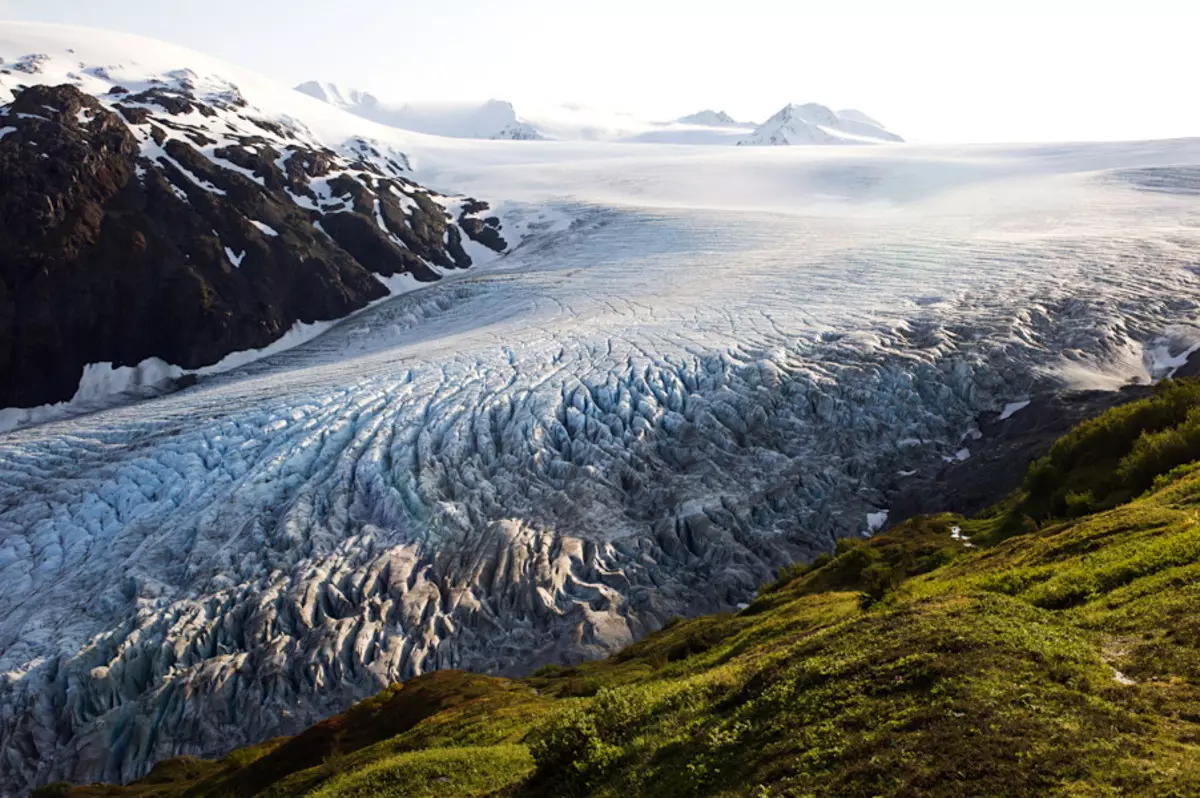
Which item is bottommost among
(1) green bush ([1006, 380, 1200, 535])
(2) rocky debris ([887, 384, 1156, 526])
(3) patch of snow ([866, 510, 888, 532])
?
(3) patch of snow ([866, 510, 888, 532])

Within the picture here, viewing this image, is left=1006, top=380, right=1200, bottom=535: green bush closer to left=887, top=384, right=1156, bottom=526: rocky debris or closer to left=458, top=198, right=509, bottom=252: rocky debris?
left=887, top=384, right=1156, bottom=526: rocky debris

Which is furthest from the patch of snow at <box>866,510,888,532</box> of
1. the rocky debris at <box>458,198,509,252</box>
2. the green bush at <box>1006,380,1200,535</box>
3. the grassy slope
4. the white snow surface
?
the rocky debris at <box>458,198,509,252</box>

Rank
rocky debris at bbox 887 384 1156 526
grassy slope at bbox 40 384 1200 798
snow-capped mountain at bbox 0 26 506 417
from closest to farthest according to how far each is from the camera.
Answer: grassy slope at bbox 40 384 1200 798, rocky debris at bbox 887 384 1156 526, snow-capped mountain at bbox 0 26 506 417

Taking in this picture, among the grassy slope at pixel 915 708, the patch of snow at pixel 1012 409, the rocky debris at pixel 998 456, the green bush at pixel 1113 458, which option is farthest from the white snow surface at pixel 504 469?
the grassy slope at pixel 915 708

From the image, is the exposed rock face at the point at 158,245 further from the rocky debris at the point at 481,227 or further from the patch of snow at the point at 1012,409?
the patch of snow at the point at 1012,409

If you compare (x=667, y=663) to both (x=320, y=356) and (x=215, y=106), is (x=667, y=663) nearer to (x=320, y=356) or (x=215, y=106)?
(x=320, y=356)
